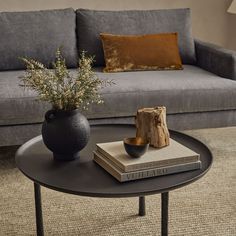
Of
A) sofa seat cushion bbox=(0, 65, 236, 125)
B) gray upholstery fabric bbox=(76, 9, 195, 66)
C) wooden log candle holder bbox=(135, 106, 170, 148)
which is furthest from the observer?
gray upholstery fabric bbox=(76, 9, 195, 66)

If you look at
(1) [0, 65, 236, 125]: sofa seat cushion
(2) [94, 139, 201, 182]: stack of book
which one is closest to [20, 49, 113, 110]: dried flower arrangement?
(2) [94, 139, 201, 182]: stack of book

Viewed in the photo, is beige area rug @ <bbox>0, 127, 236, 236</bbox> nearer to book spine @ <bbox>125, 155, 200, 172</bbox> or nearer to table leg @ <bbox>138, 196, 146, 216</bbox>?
table leg @ <bbox>138, 196, 146, 216</bbox>

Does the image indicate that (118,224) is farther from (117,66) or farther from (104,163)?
(117,66)

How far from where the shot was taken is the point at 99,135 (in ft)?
6.45

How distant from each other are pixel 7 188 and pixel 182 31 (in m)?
1.58

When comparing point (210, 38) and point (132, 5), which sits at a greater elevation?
point (132, 5)

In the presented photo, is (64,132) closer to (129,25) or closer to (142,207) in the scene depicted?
(142,207)

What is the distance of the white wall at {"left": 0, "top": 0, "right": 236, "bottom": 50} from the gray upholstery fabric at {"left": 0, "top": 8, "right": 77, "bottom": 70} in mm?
498

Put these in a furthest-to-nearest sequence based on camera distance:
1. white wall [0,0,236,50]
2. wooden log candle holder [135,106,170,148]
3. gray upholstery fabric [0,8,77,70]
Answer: white wall [0,0,236,50], gray upholstery fabric [0,8,77,70], wooden log candle holder [135,106,170,148]

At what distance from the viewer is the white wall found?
352cm

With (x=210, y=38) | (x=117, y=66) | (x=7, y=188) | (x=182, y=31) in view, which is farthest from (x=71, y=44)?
(x=210, y=38)

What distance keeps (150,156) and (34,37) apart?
163cm

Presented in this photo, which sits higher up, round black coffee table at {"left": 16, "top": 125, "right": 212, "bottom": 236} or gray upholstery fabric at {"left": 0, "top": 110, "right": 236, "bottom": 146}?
round black coffee table at {"left": 16, "top": 125, "right": 212, "bottom": 236}

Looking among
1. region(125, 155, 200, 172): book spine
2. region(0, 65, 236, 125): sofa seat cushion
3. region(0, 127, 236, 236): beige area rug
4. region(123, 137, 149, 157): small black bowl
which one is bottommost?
region(0, 127, 236, 236): beige area rug
